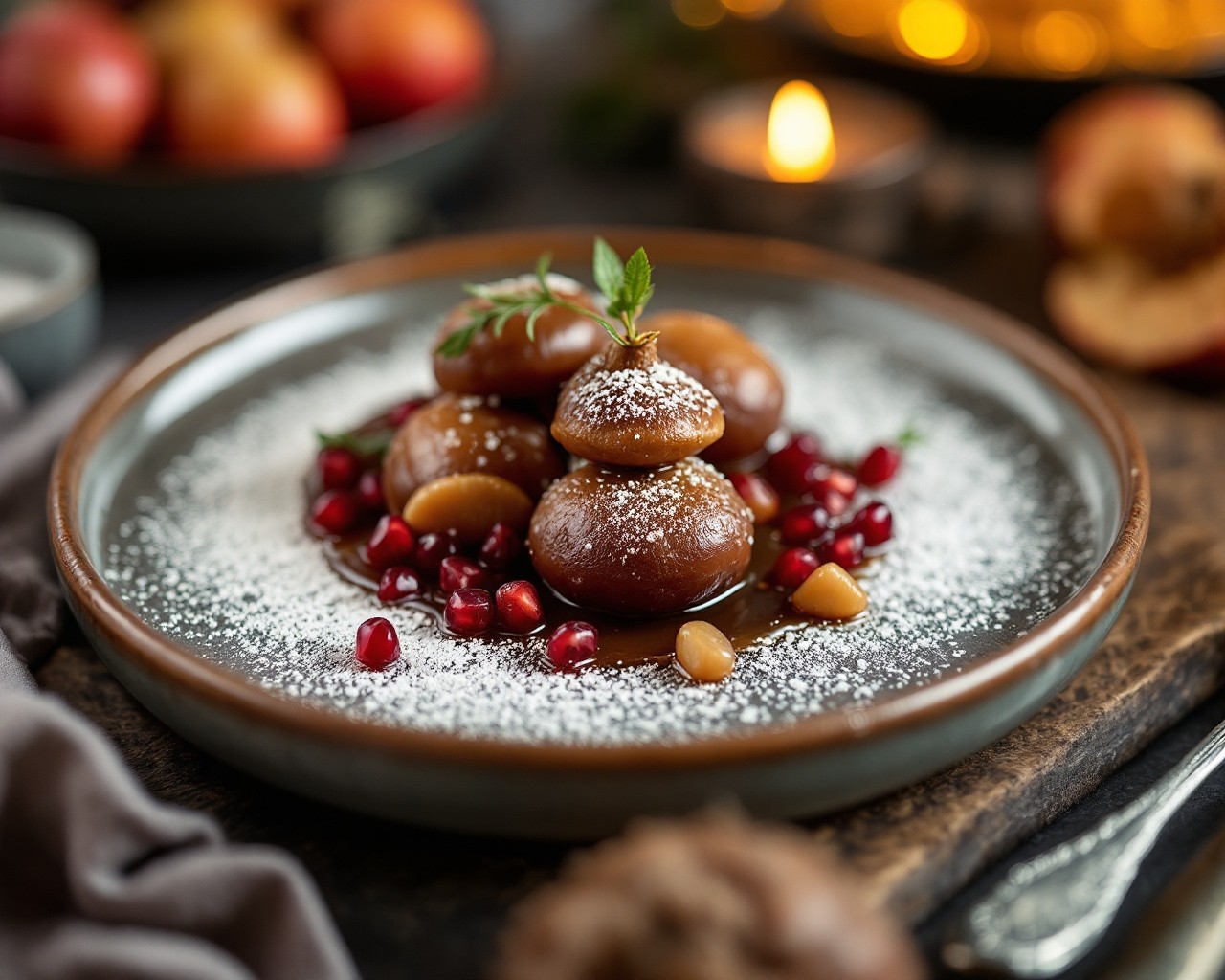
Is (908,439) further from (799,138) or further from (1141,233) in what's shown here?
(799,138)

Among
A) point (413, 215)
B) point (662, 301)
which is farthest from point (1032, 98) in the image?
point (413, 215)

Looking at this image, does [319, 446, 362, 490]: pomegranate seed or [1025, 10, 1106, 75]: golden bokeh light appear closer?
[319, 446, 362, 490]: pomegranate seed

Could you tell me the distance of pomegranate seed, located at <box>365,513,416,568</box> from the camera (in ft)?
6.48

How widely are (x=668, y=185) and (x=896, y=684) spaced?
2.41m

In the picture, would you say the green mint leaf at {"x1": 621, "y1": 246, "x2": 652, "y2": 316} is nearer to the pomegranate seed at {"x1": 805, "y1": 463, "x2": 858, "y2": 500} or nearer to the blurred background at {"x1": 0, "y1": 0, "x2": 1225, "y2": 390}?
the pomegranate seed at {"x1": 805, "y1": 463, "x2": 858, "y2": 500}

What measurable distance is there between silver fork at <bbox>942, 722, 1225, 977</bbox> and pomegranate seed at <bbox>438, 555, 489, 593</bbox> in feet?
2.63

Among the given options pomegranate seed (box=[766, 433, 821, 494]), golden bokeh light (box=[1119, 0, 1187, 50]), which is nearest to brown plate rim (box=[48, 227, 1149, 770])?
pomegranate seed (box=[766, 433, 821, 494])

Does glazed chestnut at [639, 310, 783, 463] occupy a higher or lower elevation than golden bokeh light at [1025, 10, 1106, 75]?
lower

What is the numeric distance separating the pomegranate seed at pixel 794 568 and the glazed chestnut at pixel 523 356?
0.43 meters

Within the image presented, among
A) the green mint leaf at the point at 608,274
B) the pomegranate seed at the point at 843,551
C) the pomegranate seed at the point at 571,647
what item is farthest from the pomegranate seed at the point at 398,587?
the pomegranate seed at the point at 843,551

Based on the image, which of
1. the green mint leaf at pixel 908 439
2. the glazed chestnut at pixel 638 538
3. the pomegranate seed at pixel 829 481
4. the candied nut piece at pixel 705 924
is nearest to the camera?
the candied nut piece at pixel 705 924

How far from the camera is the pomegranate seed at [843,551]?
200 cm

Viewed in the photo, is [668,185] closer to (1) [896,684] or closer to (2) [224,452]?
(2) [224,452]

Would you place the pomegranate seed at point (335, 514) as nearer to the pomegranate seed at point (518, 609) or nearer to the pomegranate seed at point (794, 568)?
the pomegranate seed at point (518, 609)
